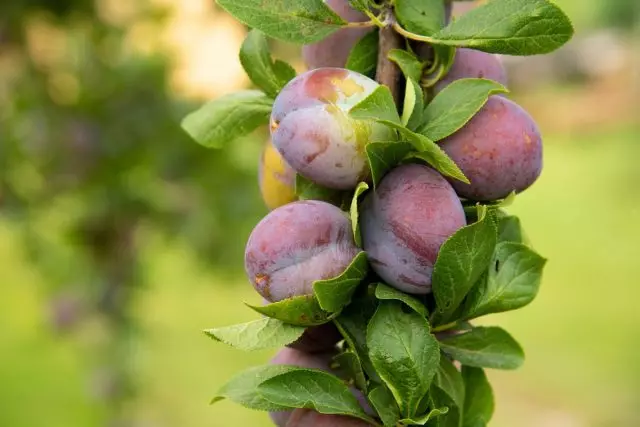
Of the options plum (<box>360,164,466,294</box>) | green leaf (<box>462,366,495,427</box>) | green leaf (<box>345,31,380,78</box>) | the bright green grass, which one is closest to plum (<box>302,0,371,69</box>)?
green leaf (<box>345,31,380,78</box>)

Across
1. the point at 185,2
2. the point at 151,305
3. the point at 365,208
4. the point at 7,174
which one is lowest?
the point at 151,305

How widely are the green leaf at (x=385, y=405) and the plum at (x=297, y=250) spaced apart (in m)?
0.07

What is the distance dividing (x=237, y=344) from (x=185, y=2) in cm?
212

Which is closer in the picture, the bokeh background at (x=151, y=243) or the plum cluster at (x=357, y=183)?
the plum cluster at (x=357, y=183)

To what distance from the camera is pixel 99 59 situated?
69.5 inches

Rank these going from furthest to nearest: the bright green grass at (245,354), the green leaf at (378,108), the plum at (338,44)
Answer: the bright green grass at (245,354)
the plum at (338,44)
the green leaf at (378,108)

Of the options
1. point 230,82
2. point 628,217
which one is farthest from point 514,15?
point 628,217

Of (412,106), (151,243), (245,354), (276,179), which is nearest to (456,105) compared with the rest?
(412,106)

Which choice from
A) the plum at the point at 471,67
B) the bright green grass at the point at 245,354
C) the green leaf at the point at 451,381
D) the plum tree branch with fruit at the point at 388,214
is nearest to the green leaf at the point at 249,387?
the plum tree branch with fruit at the point at 388,214

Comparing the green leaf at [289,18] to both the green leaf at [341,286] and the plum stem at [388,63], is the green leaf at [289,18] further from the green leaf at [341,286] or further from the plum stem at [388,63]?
the green leaf at [341,286]

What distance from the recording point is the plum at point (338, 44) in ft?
1.69

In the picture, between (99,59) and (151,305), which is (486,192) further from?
(151,305)

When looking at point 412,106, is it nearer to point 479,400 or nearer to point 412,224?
point 412,224

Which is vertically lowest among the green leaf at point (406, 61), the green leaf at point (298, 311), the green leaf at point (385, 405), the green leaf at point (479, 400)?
the green leaf at point (479, 400)
